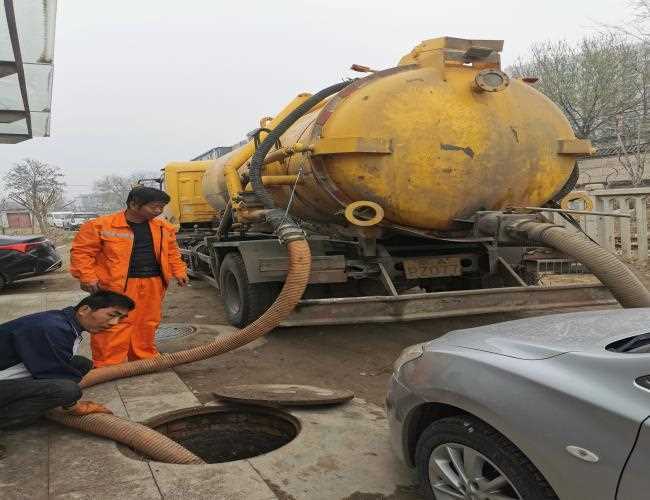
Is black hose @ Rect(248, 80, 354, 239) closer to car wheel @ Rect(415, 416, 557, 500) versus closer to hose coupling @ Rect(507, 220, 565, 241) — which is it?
hose coupling @ Rect(507, 220, 565, 241)

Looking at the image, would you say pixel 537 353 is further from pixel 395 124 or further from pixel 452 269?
pixel 452 269

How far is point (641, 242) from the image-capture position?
34.9 feet

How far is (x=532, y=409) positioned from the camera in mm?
2125

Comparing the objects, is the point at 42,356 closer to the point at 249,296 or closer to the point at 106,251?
the point at 106,251

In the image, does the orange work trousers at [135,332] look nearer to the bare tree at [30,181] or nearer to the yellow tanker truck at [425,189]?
the yellow tanker truck at [425,189]

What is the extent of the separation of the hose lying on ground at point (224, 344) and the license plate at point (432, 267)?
3.81 feet

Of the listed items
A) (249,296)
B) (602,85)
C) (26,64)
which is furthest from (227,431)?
(602,85)

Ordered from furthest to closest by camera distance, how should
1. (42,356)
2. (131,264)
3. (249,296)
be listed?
(249,296)
(131,264)
(42,356)

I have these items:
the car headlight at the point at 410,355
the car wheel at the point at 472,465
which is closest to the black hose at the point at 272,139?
the car headlight at the point at 410,355

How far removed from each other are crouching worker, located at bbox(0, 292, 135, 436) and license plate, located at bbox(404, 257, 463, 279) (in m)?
3.19

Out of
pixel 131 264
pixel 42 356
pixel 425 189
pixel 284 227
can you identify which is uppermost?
pixel 425 189

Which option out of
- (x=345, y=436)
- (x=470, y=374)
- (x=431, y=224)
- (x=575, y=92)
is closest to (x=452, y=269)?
(x=431, y=224)

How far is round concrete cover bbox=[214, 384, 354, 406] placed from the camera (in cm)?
398

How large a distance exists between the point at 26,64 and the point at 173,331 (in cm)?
360
